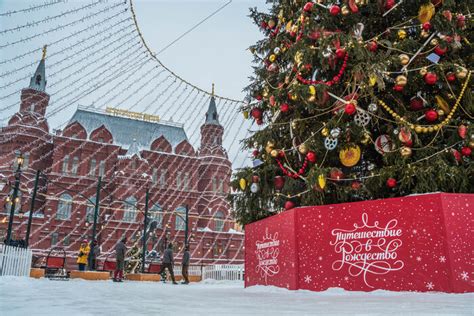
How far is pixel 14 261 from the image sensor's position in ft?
36.1

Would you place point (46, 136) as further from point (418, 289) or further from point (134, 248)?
point (418, 289)

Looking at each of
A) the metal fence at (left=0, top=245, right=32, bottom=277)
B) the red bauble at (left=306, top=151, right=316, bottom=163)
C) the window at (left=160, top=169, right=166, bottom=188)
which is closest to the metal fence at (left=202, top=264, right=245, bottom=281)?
the metal fence at (left=0, top=245, right=32, bottom=277)

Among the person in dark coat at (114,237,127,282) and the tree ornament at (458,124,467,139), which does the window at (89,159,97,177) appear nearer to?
the person in dark coat at (114,237,127,282)

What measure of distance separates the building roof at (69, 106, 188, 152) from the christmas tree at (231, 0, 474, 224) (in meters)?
35.5

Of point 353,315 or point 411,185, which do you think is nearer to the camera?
point 353,315

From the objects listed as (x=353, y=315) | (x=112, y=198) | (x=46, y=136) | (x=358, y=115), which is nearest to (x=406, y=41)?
(x=358, y=115)

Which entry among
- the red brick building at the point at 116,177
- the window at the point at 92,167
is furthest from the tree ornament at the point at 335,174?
the window at the point at 92,167

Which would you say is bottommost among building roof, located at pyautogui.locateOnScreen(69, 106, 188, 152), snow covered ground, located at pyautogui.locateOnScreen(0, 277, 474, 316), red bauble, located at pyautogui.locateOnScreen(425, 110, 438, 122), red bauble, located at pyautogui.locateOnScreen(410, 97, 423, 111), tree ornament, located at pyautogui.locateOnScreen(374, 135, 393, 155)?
snow covered ground, located at pyautogui.locateOnScreen(0, 277, 474, 316)

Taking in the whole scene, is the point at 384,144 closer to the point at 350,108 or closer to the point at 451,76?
the point at 350,108

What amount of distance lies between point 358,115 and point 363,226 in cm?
180

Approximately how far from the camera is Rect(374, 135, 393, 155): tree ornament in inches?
245

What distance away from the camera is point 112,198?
37.3 meters

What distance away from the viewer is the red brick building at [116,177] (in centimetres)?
3506

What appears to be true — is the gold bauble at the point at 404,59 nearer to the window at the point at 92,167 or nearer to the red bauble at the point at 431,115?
the red bauble at the point at 431,115
